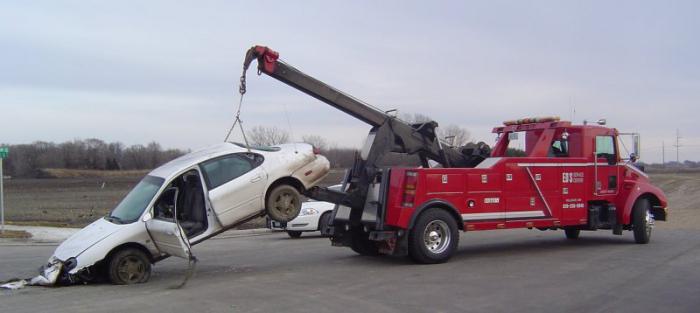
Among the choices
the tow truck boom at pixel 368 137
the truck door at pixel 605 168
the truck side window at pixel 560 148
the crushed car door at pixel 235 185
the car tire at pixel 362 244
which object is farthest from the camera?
the truck side window at pixel 560 148

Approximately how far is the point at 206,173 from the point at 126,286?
205cm

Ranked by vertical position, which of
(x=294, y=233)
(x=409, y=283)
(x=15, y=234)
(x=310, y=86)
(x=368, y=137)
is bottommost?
(x=15, y=234)

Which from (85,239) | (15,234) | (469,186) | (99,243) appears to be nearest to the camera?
(99,243)

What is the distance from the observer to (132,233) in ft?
31.0

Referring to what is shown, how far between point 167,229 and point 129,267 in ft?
2.92

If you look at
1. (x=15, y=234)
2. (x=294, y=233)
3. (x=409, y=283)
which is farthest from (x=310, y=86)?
(x=15, y=234)

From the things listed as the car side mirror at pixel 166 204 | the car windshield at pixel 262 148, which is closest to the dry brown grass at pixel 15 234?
the car side mirror at pixel 166 204

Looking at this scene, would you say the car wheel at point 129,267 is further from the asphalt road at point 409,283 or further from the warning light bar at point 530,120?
the warning light bar at point 530,120

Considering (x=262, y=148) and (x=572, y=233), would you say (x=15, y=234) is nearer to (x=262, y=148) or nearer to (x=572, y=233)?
(x=262, y=148)

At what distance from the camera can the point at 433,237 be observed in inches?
431

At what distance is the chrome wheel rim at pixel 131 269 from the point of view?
31.0ft

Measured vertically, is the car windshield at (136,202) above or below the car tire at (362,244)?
above

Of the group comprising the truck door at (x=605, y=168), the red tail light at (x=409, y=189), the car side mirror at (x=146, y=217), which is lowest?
the car side mirror at (x=146, y=217)

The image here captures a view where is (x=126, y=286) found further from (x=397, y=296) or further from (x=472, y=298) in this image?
(x=472, y=298)
